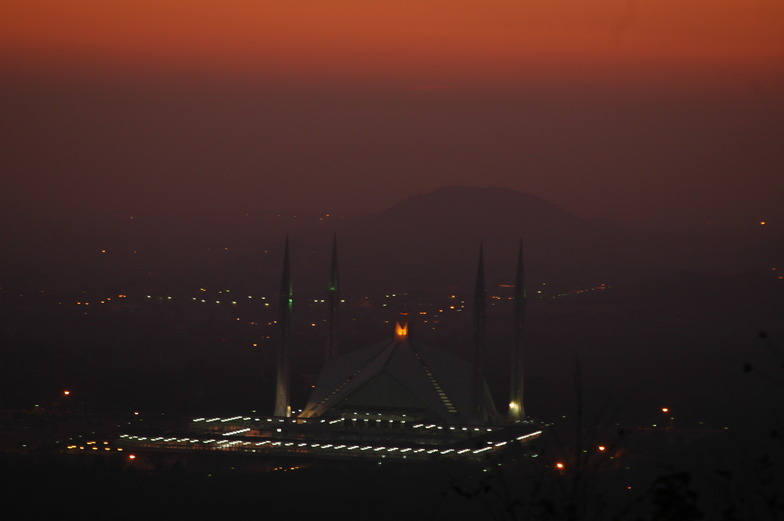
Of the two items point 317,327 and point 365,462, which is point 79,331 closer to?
point 317,327

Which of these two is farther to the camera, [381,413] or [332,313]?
[332,313]

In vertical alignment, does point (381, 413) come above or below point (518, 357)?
below

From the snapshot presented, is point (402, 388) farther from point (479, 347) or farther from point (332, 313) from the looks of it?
point (332, 313)

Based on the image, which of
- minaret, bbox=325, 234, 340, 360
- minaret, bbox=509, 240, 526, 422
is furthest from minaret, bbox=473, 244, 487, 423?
minaret, bbox=325, 234, 340, 360

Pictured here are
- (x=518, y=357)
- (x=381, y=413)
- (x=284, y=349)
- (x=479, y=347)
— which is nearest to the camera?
(x=381, y=413)

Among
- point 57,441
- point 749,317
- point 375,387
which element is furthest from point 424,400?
point 749,317

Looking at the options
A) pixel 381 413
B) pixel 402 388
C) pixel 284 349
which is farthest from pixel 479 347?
pixel 284 349

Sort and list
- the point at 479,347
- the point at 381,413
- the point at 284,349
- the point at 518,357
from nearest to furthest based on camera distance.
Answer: the point at 381,413 → the point at 479,347 → the point at 284,349 → the point at 518,357
